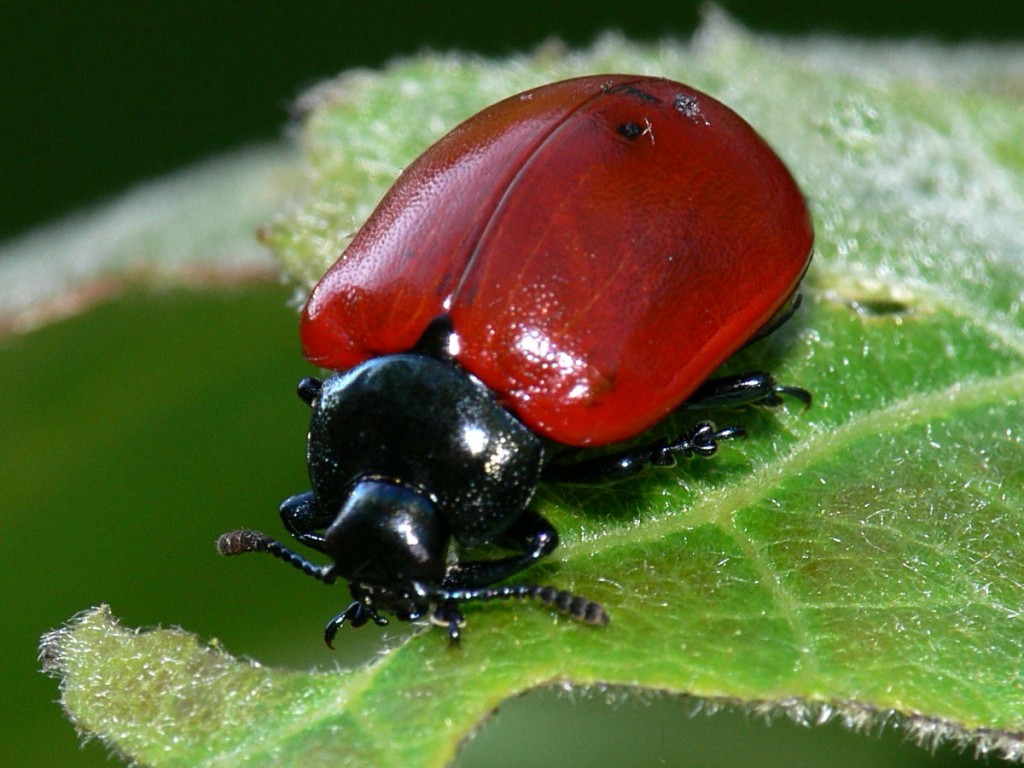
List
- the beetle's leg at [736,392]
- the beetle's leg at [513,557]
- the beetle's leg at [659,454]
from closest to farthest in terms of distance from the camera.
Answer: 1. the beetle's leg at [513,557]
2. the beetle's leg at [659,454]
3. the beetle's leg at [736,392]

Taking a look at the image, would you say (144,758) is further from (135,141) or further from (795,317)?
(135,141)

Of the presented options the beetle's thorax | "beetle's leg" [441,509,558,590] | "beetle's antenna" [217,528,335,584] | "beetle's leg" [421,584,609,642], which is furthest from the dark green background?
"beetle's leg" [421,584,609,642]

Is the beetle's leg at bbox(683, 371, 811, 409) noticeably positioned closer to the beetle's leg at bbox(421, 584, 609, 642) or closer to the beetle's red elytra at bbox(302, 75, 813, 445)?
the beetle's red elytra at bbox(302, 75, 813, 445)

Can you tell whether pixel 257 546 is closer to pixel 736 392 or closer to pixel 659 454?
pixel 659 454

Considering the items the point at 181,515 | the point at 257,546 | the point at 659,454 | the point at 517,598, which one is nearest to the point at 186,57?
the point at 181,515

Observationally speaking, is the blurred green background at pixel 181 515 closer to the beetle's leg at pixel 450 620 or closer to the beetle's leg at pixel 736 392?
the beetle's leg at pixel 450 620

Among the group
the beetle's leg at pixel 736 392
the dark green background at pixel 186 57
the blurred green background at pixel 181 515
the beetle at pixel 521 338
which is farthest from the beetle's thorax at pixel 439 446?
the dark green background at pixel 186 57

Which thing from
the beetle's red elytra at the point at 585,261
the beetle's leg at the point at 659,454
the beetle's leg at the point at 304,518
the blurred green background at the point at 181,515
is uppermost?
the beetle's red elytra at the point at 585,261

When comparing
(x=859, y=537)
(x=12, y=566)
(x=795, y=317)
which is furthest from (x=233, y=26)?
(x=859, y=537)
